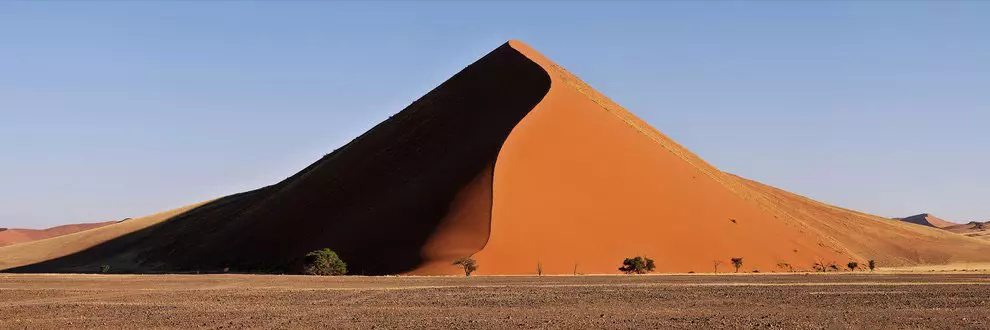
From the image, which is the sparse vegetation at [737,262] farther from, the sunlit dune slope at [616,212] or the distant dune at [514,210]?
the sunlit dune slope at [616,212]

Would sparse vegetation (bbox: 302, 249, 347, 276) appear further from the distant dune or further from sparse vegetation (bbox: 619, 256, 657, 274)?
sparse vegetation (bbox: 619, 256, 657, 274)

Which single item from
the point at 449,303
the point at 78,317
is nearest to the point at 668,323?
the point at 449,303

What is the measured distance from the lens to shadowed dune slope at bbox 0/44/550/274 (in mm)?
61688

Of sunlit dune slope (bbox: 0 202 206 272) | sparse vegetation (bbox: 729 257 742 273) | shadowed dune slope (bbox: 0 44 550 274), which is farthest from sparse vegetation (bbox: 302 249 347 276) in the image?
sunlit dune slope (bbox: 0 202 206 272)

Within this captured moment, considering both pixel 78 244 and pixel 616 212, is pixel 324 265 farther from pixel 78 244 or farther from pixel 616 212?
pixel 78 244

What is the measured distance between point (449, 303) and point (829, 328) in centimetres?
1126

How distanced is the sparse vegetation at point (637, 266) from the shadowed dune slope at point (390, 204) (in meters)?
8.12

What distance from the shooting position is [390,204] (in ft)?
222

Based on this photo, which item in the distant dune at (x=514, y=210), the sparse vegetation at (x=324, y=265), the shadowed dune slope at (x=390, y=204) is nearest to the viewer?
the sparse vegetation at (x=324, y=265)

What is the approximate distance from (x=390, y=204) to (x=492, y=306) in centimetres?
4033

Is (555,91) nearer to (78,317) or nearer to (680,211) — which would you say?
(680,211)

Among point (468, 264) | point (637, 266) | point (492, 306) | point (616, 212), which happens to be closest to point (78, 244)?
point (616, 212)

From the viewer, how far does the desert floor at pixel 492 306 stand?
75.3 feet

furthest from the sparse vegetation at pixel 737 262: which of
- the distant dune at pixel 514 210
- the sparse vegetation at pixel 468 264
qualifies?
the sparse vegetation at pixel 468 264
